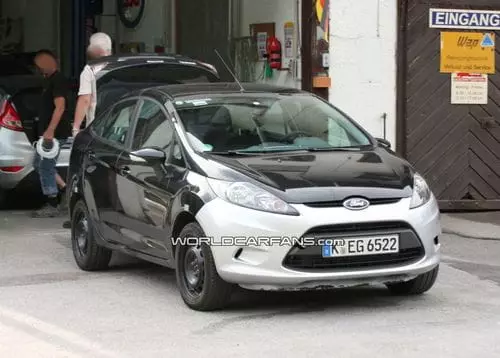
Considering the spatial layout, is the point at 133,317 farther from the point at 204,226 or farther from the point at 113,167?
the point at 113,167

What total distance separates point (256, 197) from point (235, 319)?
880 mm

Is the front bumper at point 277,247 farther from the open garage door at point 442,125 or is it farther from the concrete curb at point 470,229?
the open garage door at point 442,125

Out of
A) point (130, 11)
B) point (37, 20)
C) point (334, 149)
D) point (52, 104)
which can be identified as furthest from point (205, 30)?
point (334, 149)

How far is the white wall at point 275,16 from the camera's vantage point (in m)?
11.3

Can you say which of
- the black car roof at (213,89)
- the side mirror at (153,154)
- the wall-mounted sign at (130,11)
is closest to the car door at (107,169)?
the black car roof at (213,89)

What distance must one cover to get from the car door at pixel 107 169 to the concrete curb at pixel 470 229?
4.13 m

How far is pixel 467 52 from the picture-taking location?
37.6ft

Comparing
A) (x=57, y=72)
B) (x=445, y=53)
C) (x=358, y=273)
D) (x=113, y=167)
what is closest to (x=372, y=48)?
(x=445, y=53)

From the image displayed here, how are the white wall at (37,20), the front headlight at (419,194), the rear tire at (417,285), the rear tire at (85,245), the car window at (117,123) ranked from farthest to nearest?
the white wall at (37,20) < the rear tire at (85,245) < the car window at (117,123) < the rear tire at (417,285) < the front headlight at (419,194)

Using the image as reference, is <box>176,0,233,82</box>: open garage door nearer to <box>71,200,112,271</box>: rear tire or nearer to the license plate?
<box>71,200,112,271</box>: rear tire

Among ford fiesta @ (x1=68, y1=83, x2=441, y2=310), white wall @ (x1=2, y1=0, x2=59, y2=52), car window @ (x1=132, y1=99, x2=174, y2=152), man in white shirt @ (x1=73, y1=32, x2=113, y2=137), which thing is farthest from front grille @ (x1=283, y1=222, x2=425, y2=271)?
white wall @ (x1=2, y1=0, x2=59, y2=52)

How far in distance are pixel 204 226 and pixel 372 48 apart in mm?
5649

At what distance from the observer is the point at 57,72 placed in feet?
34.5

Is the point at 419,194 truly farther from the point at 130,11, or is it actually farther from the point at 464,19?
the point at 130,11
